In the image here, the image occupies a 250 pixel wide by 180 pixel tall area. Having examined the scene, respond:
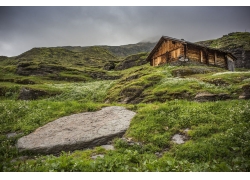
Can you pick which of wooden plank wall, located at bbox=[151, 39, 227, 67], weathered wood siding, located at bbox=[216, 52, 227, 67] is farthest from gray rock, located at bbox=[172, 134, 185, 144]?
weathered wood siding, located at bbox=[216, 52, 227, 67]

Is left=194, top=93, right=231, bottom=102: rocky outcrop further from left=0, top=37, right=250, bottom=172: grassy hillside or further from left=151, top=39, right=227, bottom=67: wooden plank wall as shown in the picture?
left=151, top=39, right=227, bottom=67: wooden plank wall

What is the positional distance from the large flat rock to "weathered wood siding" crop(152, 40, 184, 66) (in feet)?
96.5

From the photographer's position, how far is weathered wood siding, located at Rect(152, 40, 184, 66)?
39.3 metres

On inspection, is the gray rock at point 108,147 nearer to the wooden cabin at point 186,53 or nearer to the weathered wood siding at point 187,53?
the wooden cabin at point 186,53

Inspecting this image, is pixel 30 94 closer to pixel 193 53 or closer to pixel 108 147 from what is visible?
pixel 108 147

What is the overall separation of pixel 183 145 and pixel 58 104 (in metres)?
11.8

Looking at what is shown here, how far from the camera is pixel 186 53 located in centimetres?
3825

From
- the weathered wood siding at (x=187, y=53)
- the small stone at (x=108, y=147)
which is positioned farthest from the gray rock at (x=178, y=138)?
the weathered wood siding at (x=187, y=53)

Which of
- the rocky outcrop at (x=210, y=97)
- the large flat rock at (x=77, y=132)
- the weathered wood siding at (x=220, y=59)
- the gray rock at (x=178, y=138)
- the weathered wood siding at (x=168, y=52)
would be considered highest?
the weathered wood siding at (x=168, y=52)

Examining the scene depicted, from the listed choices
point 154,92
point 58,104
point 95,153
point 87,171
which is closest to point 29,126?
point 58,104

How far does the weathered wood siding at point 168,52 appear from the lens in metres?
39.3

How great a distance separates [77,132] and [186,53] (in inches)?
1299

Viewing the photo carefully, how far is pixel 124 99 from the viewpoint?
2144cm

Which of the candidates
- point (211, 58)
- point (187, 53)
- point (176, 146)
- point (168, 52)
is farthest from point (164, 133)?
point (211, 58)
